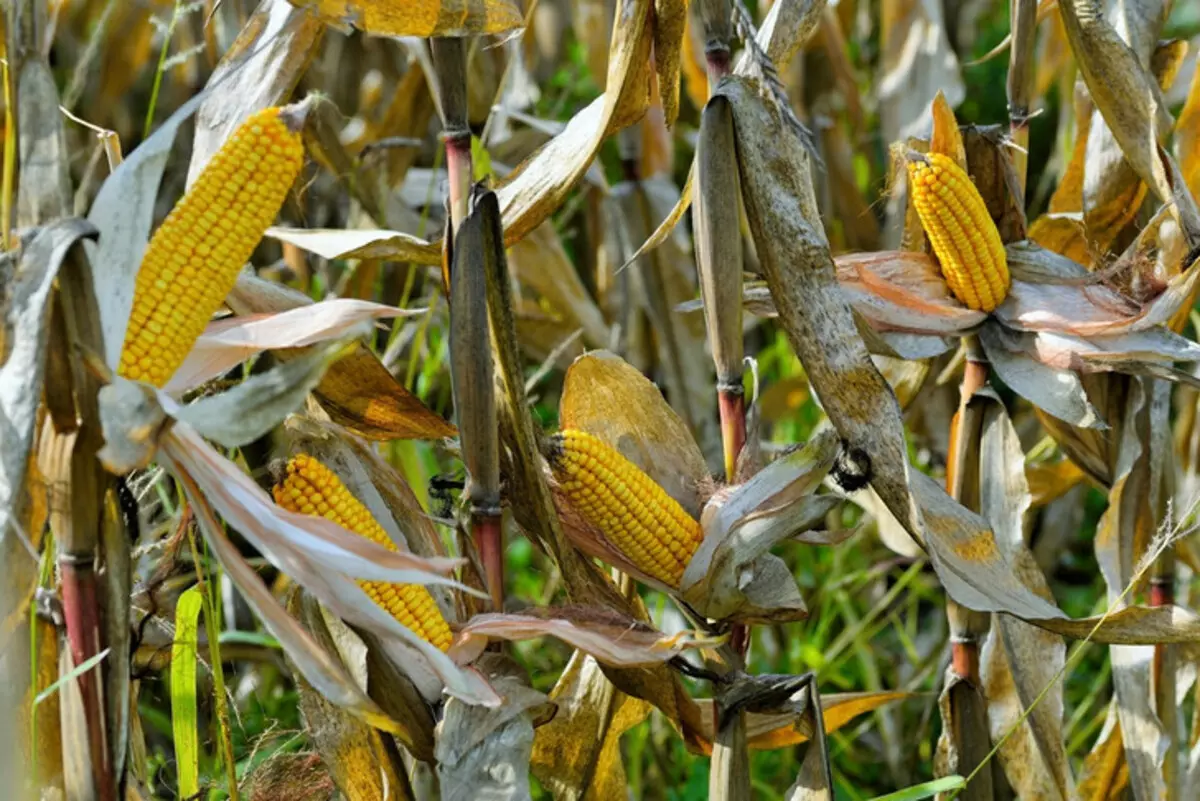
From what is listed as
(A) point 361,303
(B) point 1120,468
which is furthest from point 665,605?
(A) point 361,303

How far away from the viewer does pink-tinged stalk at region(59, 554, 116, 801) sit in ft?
2.74

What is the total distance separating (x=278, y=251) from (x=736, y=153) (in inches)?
60.5

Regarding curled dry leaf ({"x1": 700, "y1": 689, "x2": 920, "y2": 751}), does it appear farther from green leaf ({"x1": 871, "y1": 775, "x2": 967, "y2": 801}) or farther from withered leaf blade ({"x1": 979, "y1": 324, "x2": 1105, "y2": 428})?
withered leaf blade ({"x1": 979, "y1": 324, "x2": 1105, "y2": 428})

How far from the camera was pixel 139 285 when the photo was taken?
842 millimetres

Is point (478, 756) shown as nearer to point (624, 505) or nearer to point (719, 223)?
point (624, 505)

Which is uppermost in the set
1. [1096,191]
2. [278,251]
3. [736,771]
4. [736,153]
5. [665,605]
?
[736,153]

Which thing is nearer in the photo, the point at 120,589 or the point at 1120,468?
the point at 120,589

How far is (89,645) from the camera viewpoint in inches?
33.1

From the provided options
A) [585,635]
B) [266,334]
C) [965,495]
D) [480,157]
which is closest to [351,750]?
[585,635]

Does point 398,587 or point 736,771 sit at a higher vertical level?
point 398,587

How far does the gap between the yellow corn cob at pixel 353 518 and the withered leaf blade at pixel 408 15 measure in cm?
31

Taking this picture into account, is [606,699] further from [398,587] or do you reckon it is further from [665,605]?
[665,605]

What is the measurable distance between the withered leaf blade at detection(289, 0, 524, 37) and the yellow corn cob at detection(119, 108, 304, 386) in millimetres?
151

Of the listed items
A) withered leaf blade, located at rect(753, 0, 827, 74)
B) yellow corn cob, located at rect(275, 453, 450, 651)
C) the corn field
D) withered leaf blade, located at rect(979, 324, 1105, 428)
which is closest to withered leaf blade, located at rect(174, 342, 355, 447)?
the corn field
